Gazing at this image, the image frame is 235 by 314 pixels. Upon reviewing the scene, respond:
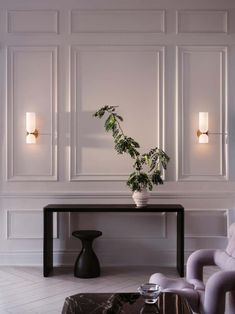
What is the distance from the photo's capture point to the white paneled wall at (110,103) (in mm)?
5035

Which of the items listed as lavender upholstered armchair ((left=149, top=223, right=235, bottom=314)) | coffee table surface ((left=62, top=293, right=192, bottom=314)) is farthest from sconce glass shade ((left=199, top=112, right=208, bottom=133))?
coffee table surface ((left=62, top=293, right=192, bottom=314))

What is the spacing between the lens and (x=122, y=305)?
2.51 meters

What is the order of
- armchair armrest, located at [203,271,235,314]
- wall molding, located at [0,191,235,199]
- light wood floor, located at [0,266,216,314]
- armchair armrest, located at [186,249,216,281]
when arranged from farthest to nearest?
1. wall molding, located at [0,191,235,199]
2. light wood floor, located at [0,266,216,314]
3. armchair armrest, located at [186,249,216,281]
4. armchair armrest, located at [203,271,235,314]

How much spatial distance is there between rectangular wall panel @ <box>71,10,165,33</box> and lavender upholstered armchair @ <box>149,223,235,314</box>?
2683 millimetres

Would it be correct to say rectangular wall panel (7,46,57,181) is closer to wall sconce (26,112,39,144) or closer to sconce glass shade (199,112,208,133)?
wall sconce (26,112,39,144)

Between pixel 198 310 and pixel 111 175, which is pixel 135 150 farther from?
pixel 198 310

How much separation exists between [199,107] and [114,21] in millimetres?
1371

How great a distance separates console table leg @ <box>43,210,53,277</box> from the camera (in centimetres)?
458

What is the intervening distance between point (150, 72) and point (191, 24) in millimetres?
715

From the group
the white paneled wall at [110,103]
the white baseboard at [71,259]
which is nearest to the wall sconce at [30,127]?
the white paneled wall at [110,103]

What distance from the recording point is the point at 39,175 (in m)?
5.04

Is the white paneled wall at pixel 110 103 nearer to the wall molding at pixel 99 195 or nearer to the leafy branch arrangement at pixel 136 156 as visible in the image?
the wall molding at pixel 99 195

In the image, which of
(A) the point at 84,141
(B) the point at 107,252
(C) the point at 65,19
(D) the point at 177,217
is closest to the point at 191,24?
(C) the point at 65,19

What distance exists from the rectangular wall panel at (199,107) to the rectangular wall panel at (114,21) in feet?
1.61
